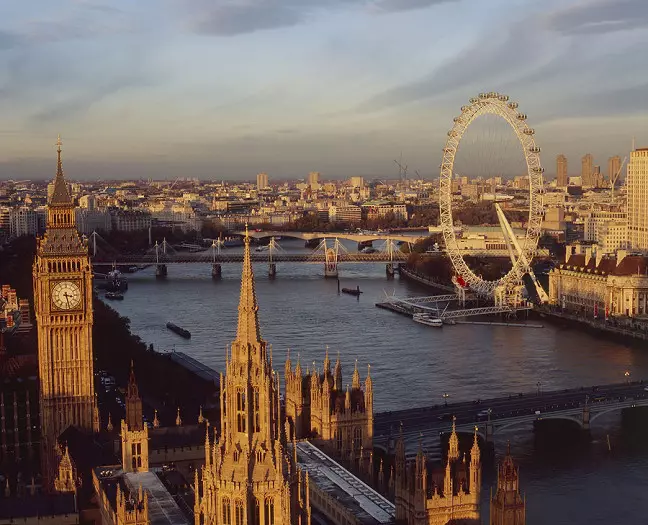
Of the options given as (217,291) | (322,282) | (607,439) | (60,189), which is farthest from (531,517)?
(322,282)

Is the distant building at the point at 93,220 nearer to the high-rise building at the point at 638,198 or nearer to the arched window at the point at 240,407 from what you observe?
the high-rise building at the point at 638,198

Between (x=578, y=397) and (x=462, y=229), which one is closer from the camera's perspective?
(x=578, y=397)

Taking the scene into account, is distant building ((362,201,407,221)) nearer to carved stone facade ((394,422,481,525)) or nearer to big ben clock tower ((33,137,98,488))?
big ben clock tower ((33,137,98,488))

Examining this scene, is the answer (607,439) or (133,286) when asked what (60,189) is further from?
(133,286)

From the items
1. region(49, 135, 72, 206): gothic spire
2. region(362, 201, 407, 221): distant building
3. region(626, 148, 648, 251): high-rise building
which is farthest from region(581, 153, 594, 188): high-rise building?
region(49, 135, 72, 206): gothic spire

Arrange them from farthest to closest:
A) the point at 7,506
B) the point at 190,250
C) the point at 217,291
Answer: the point at 190,250 < the point at 217,291 < the point at 7,506
